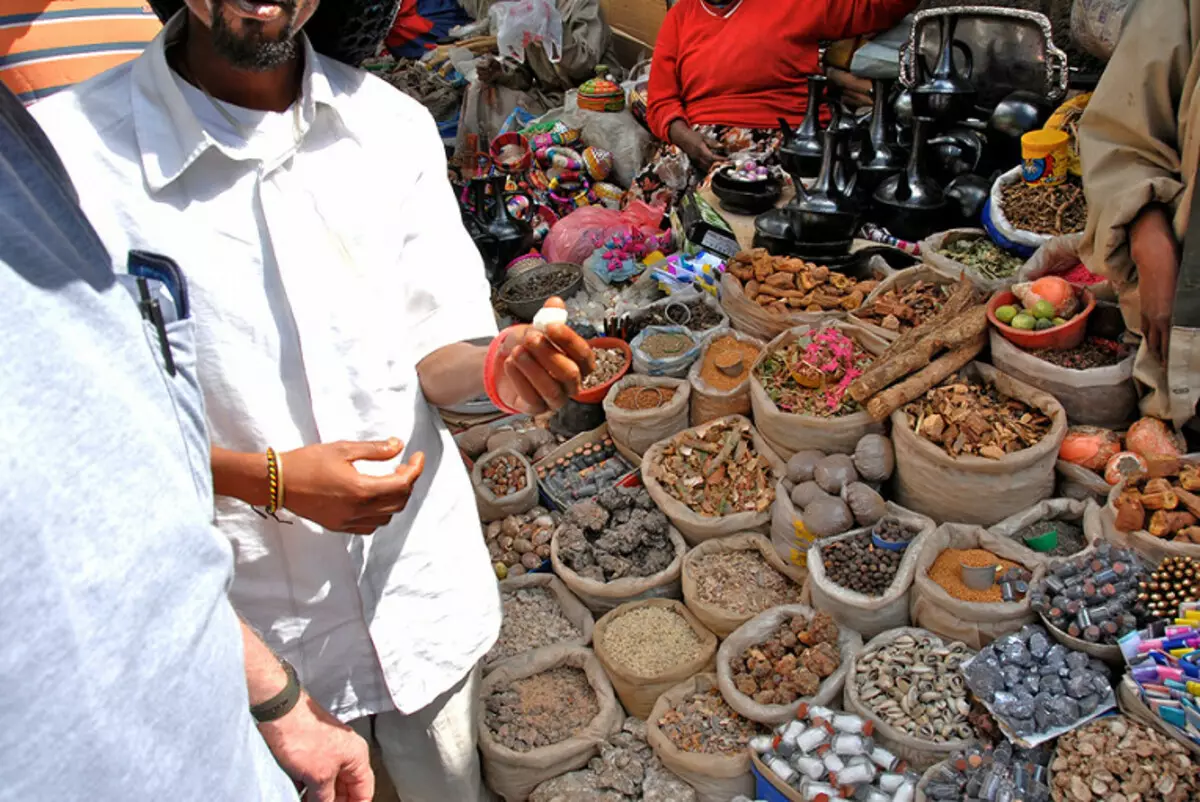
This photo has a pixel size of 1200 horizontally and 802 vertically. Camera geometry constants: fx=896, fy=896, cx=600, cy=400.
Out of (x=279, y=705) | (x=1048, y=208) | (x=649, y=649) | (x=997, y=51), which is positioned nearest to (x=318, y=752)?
(x=279, y=705)

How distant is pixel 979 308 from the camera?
267 centimetres

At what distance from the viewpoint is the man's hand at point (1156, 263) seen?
6.89ft

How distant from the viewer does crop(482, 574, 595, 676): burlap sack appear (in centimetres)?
265

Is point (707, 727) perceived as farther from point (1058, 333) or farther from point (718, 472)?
point (1058, 333)

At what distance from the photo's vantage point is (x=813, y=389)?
9.39 feet

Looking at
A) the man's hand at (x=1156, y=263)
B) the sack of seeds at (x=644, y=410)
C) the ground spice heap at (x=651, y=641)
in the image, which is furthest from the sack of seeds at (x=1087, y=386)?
the ground spice heap at (x=651, y=641)

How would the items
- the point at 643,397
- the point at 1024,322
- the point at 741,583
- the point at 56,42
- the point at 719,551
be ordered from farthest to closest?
the point at 643,397, the point at 719,551, the point at 741,583, the point at 1024,322, the point at 56,42

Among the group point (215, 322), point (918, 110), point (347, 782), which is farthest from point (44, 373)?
point (918, 110)

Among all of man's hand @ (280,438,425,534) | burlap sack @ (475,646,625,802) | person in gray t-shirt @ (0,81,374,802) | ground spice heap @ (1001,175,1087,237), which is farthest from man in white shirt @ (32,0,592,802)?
ground spice heap @ (1001,175,1087,237)

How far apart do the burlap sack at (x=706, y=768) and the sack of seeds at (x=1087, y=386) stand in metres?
1.30

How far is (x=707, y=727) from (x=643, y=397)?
49.0 inches

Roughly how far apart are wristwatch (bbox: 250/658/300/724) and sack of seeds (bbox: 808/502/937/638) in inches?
61.4

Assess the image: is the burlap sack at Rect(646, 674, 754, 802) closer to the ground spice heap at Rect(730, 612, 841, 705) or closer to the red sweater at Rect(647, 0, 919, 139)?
the ground spice heap at Rect(730, 612, 841, 705)

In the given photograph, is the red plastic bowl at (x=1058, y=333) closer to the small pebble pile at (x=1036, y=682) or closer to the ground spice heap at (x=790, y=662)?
the small pebble pile at (x=1036, y=682)
